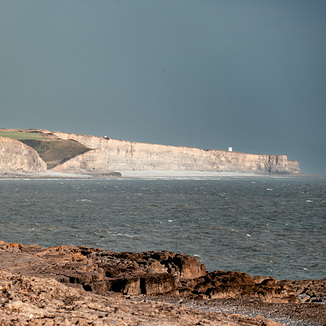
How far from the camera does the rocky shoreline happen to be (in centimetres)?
757

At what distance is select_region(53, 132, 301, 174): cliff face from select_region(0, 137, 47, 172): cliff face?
11.5 m

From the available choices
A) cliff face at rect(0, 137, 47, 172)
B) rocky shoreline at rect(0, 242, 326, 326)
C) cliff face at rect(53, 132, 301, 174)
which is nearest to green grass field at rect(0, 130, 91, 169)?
cliff face at rect(53, 132, 301, 174)

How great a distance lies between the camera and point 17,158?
126250 mm

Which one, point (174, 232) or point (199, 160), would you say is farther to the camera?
point (199, 160)

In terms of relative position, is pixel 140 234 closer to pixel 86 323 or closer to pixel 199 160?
pixel 86 323

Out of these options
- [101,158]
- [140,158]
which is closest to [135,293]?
[101,158]

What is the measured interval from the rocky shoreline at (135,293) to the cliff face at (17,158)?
363ft

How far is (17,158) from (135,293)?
395ft

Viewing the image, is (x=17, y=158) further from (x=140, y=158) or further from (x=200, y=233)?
(x=200, y=233)

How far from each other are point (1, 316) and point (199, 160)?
164950mm

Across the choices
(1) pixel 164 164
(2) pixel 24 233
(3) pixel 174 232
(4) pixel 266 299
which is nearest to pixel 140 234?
(3) pixel 174 232

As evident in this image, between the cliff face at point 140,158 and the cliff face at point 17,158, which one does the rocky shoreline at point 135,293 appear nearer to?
the cliff face at point 17,158

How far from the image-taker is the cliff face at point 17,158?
122 meters

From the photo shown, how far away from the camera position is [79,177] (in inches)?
5335
